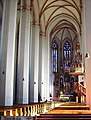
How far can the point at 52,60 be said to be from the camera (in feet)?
114

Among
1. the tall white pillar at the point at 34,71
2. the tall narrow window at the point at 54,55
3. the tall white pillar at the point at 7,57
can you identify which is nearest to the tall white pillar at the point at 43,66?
the tall white pillar at the point at 34,71

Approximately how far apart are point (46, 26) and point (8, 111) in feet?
61.1

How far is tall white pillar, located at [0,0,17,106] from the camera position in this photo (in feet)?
40.2

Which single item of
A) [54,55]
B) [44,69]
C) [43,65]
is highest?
[54,55]

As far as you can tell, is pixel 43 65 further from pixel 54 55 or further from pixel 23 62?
pixel 54 55

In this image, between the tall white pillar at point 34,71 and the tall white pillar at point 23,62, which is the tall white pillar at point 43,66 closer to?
the tall white pillar at point 34,71

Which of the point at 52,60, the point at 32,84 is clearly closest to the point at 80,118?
the point at 32,84

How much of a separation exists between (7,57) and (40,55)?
11208 millimetres

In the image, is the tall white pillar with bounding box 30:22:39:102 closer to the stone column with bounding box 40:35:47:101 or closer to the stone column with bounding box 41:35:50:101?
the stone column with bounding box 40:35:47:101

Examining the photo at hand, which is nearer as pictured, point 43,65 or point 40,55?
point 40,55

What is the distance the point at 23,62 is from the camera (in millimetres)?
16125

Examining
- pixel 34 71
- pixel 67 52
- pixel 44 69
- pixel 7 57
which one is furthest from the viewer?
pixel 67 52

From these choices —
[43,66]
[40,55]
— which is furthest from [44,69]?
[40,55]

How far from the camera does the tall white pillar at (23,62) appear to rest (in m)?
15.7
